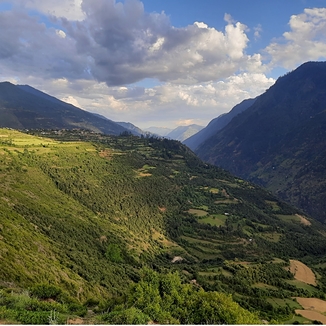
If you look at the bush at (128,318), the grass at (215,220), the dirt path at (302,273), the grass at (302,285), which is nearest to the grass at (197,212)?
the grass at (215,220)

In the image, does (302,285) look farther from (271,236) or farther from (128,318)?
(128,318)

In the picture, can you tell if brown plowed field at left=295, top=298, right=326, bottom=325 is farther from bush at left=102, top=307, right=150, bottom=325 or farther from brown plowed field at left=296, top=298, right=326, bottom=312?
bush at left=102, top=307, right=150, bottom=325

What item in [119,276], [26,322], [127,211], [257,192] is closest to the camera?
[26,322]

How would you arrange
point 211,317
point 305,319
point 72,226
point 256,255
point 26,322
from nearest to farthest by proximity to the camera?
point 26,322
point 211,317
point 305,319
point 72,226
point 256,255

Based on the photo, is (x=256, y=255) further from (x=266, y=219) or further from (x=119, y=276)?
(x=119, y=276)

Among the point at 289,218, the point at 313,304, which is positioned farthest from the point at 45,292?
Result: the point at 289,218

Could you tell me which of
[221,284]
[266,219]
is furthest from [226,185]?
[221,284]

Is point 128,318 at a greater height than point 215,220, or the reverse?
point 128,318
